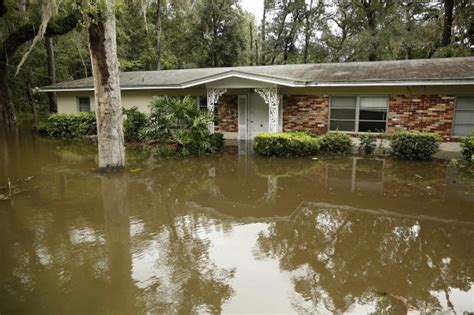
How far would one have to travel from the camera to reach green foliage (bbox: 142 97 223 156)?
11734 mm

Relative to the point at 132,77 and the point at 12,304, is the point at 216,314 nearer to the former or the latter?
the point at 12,304

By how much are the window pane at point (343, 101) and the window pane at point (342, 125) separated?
0.60 metres

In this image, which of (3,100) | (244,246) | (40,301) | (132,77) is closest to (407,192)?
(244,246)

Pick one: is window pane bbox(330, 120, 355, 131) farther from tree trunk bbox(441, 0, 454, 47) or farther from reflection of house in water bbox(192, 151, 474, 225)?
tree trunk bbox(441, 0, 454, 47)

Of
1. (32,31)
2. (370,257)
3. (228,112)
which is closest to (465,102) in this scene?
(228,112)

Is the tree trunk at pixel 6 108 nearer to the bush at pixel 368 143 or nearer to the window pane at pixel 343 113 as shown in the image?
the window pane at pixel 343 113

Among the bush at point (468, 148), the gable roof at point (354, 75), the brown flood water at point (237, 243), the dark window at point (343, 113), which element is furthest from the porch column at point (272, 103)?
the bush at point (468, 148)

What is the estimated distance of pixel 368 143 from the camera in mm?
11750

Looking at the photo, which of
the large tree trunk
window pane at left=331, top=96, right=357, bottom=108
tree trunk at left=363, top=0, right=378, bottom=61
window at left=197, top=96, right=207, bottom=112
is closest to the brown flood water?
the large tree trunk

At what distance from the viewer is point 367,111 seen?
12719mm

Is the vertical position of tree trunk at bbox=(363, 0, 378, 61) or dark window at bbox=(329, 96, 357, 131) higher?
tree trunk at bbox=(363, 0, 378, 61)

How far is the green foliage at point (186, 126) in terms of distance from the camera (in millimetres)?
11734

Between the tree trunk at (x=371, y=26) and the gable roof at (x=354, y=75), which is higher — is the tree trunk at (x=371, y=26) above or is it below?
above

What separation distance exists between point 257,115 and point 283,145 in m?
3.94
